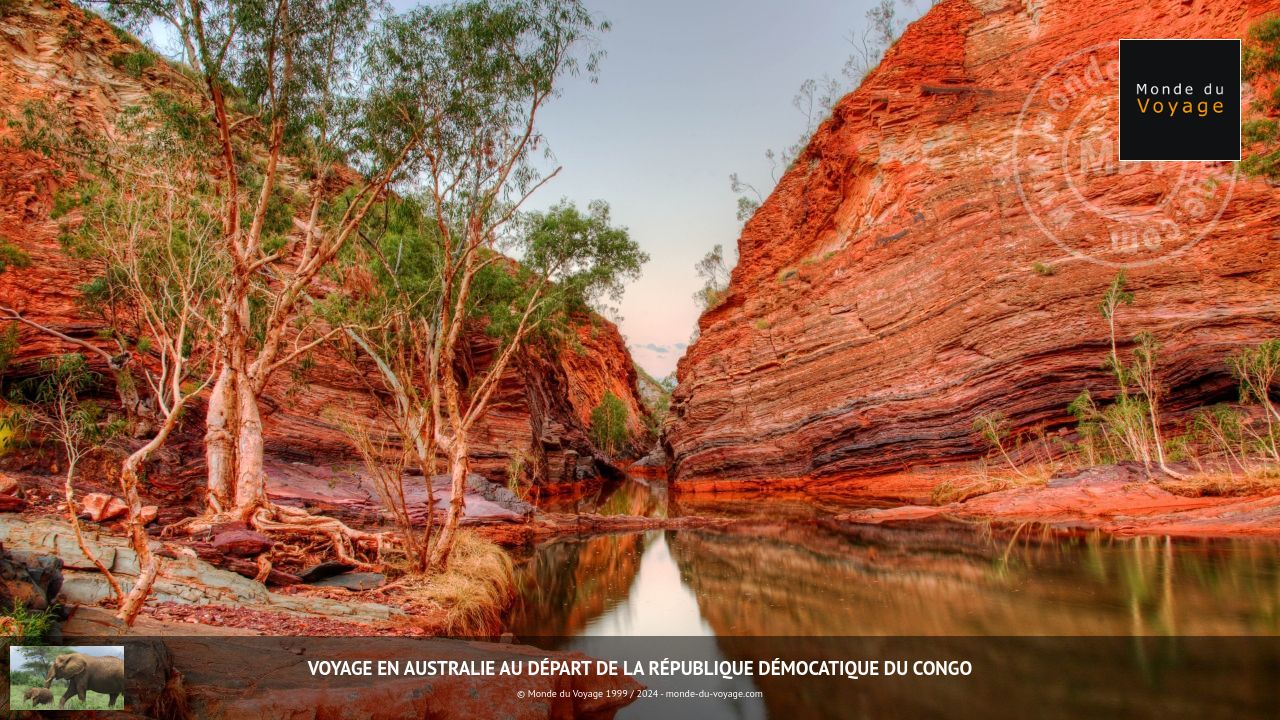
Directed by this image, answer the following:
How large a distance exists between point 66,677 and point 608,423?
167 ft

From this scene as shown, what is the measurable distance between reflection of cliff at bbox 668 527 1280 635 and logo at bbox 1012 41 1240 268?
592 inches

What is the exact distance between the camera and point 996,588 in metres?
8.81

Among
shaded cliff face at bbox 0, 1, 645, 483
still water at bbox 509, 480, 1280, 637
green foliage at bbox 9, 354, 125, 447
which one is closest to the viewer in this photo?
still water at bbox 509, 480, 1280, 637

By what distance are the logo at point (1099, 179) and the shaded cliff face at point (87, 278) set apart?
1908 cm

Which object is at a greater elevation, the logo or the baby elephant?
the logo

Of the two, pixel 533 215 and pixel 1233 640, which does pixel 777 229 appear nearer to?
pixel 533 215

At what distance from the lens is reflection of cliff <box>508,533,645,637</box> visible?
8766 mm

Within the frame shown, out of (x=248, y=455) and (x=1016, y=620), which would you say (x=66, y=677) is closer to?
(x=1016, y=620)

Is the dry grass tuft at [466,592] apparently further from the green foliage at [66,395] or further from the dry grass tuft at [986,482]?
the dry grass tuft at [986,482]

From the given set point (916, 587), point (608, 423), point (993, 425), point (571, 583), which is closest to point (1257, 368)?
point (993, 425)

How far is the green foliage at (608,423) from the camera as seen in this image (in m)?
53.1

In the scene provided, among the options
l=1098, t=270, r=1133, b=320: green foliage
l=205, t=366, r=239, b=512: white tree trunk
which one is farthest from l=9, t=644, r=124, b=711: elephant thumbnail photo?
l=1098, t=270, r=1133, b=320: green foliage

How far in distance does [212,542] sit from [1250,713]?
11.3 meters

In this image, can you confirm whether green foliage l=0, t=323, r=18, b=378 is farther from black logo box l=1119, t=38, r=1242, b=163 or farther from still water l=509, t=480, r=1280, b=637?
black logo box l=1119, t=38, r=1242, b=163
